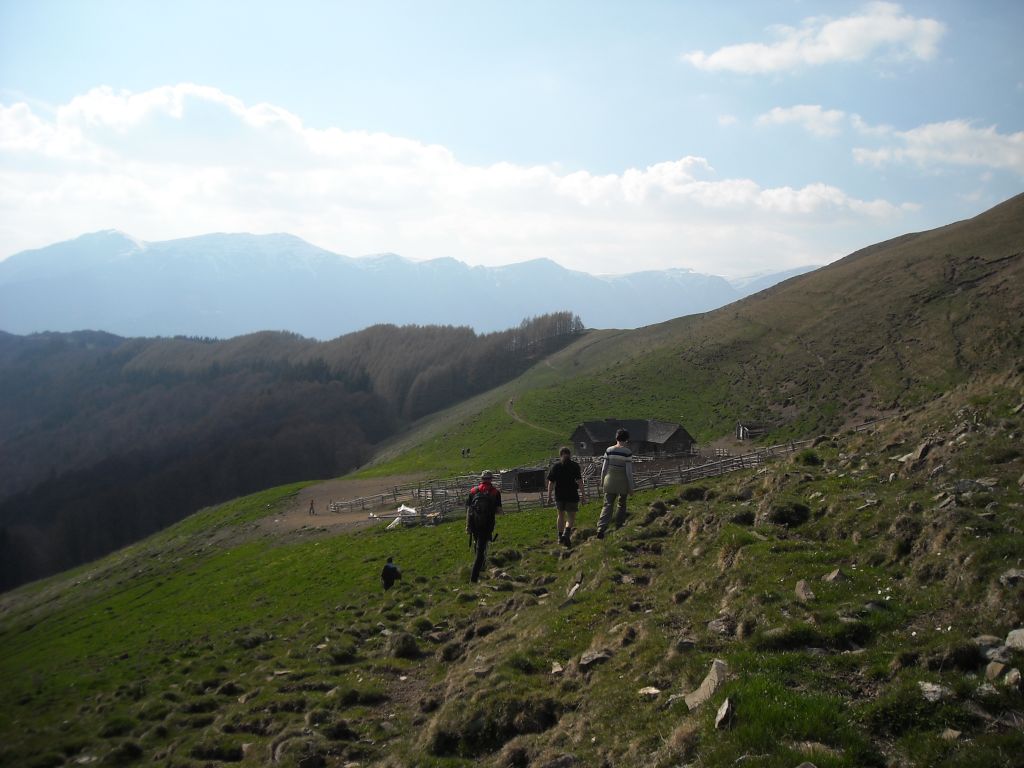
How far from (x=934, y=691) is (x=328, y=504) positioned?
5432 cm

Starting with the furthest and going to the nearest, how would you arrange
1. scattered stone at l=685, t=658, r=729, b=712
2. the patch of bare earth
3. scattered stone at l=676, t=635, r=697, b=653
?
the patch of bare earth, scattered stone at l=676, t=635, r=697, b=653, scattered stone at l=685, t=658, r=729, b=712

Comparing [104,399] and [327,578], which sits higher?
[104,399]

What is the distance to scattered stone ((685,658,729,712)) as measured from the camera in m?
6.91

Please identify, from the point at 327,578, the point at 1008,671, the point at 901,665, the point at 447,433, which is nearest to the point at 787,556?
the point at 901,665

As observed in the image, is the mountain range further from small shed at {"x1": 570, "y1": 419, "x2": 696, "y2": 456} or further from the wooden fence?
small shed at {"x1": 570, "y1": 419, "x2": 696, "y2": 456}

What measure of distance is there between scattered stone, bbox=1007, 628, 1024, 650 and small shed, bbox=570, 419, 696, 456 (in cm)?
→ 5581

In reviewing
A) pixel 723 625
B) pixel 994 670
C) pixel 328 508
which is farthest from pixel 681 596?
pixel 328 508

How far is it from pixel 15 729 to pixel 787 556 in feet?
A: 60.8

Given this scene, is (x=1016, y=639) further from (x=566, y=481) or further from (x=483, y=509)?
(x=483, y=509)

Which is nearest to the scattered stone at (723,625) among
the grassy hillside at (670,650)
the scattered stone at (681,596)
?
the grassy hillside at (670,650)

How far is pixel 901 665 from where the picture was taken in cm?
677

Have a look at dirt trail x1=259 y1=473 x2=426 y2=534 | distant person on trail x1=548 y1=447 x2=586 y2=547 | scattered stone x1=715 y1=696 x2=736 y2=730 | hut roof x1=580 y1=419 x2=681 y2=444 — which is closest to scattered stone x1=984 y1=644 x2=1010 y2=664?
scattered stone x1=715 y1=696 x2=736 y2=730

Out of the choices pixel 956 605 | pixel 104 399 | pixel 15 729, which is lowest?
pixel 15 729

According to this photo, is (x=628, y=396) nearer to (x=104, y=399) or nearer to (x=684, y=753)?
(x=684, y=753)
